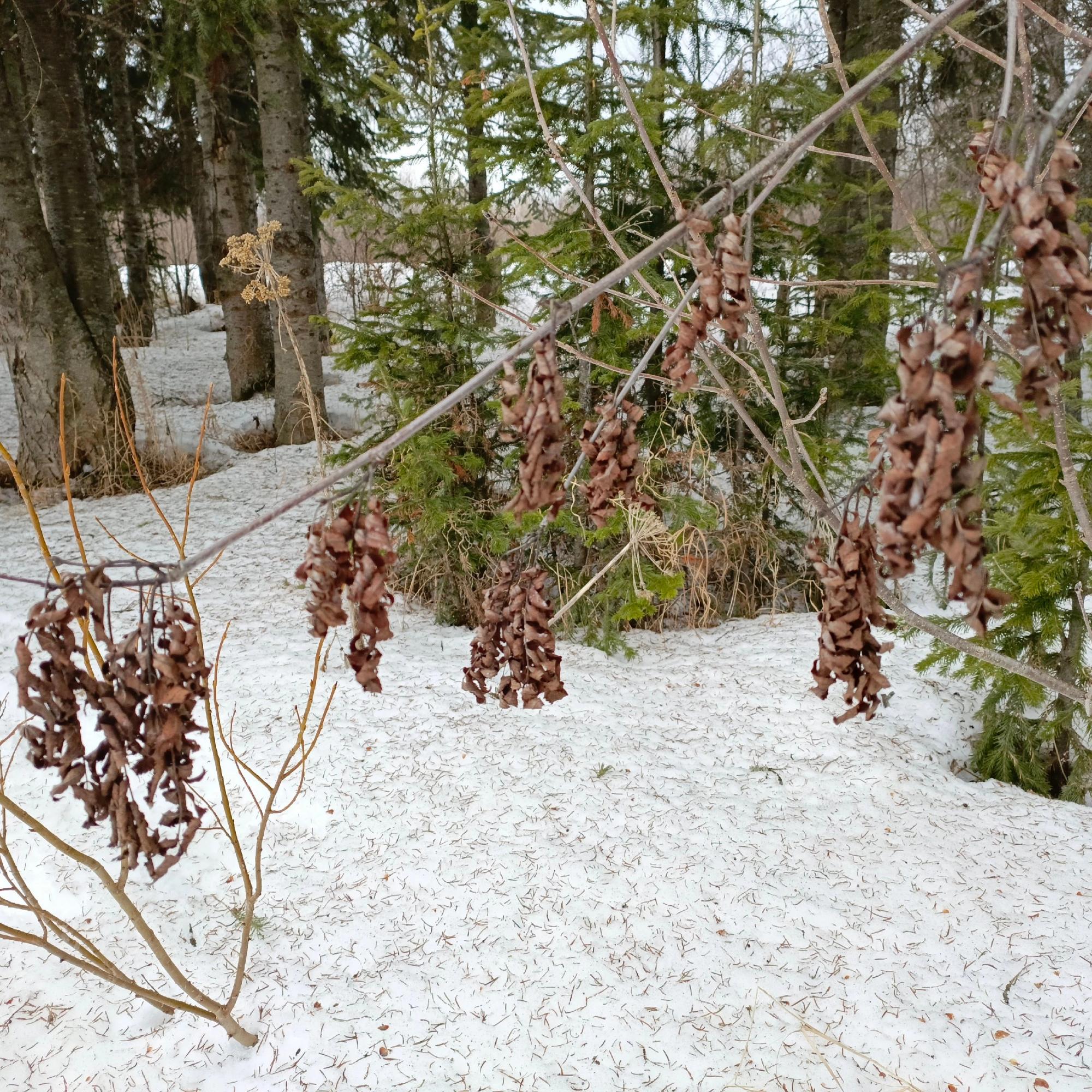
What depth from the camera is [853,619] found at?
88cm

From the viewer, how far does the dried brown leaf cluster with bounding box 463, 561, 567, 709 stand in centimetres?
106

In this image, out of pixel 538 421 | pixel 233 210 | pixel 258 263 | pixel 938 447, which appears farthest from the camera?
pixel 233 210

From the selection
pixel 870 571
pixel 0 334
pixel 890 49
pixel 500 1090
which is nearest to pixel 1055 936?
pixel 500 1090

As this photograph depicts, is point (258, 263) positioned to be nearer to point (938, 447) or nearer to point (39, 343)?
point (39, 343)

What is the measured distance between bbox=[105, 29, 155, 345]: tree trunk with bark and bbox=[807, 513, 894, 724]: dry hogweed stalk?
789 cm

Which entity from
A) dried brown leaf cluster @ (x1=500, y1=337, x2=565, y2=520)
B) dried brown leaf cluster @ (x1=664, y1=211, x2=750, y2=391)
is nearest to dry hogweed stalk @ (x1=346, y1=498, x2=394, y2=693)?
dried brown leaf cluster @ (x1=500, y1=337, x2=565, y2=520)

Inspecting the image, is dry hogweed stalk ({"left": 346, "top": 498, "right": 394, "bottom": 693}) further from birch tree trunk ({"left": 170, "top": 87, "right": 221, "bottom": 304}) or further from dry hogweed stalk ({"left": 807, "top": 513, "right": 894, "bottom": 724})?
birch tree trunk ({"left": 170, "top": 87, "right": 221, "bottom": 304})

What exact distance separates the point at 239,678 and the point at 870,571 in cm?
276

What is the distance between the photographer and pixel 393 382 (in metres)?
3.56

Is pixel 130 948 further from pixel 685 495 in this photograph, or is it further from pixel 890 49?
pixel 890 49

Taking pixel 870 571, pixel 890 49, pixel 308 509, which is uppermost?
pixel 890 49

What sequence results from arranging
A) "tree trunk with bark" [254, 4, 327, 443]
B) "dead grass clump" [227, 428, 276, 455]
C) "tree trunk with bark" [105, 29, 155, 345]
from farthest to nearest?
"tree trunk with bark" [105, 29, 155, 345] < "dead grass clump" [227, 428, 276, 455] < "tree trunk with bark" [254, 4, 327, 443]

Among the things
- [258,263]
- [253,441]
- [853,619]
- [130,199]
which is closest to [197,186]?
[130,199]

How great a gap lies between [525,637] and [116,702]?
47 cm
